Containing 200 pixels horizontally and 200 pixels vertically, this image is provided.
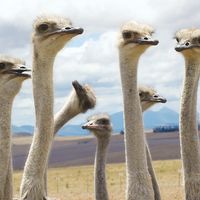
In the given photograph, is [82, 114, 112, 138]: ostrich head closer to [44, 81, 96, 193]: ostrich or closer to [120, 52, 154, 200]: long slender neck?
[44, 81, 96, 193]: ostrich

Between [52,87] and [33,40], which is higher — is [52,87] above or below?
below

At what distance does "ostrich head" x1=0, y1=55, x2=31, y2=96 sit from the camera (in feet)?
25.3

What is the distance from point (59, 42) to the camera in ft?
24.1

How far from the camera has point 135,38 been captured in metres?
7.77

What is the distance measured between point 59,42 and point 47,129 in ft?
2.94

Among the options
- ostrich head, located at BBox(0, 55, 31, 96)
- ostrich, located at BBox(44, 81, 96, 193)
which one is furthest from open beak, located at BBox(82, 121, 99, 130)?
ostrich head, located at BBox(0, 55, 31, 96)

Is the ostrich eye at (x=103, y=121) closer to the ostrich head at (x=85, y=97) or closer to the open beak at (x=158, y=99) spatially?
the open beak at (x=158, y=99)

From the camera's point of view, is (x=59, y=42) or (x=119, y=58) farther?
(x=119, y=58)

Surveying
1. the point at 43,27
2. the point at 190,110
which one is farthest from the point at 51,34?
the point at 190,110

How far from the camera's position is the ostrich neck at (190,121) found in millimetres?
7734

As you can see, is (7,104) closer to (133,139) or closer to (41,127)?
(41,127)

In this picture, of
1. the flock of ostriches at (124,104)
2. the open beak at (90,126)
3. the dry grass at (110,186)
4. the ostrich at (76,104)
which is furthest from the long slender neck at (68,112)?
the dry grass at (110,186)

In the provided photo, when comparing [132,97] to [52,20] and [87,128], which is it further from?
[87,128]

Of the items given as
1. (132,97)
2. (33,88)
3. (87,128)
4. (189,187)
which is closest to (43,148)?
(33,88)
